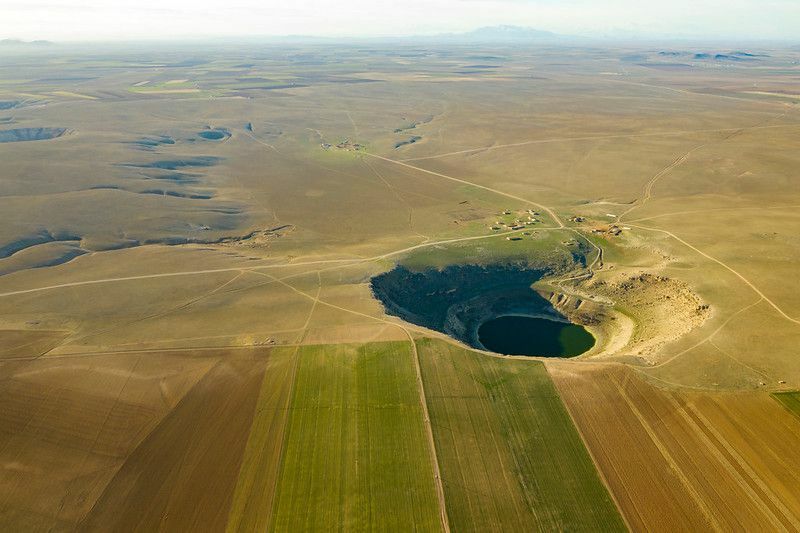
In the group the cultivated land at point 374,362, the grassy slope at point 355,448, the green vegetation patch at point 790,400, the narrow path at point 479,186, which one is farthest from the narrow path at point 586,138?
the green vegetation patch at point 790,400

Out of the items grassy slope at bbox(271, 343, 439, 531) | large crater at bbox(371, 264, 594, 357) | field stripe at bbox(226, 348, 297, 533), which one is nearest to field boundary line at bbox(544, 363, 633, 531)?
large crater at bbox(371, 264, 594, 357)

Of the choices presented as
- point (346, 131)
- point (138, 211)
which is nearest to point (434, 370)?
point (138, 211)

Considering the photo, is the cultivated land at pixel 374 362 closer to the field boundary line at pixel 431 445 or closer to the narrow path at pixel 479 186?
the field boundary line at pixel 431 445

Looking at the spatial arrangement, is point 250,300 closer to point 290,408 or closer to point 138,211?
point 290,408

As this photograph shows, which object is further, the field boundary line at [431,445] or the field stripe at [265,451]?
the field stripe at [265,451]

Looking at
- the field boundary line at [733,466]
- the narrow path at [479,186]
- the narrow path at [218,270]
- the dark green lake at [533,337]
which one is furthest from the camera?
the narrow path at [479,186]

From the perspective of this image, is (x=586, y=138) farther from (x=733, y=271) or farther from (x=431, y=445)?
(x=431, y=445)

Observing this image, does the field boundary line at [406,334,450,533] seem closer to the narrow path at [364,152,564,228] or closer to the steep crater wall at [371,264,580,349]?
the steep crater wall at [371,264,580,349]
